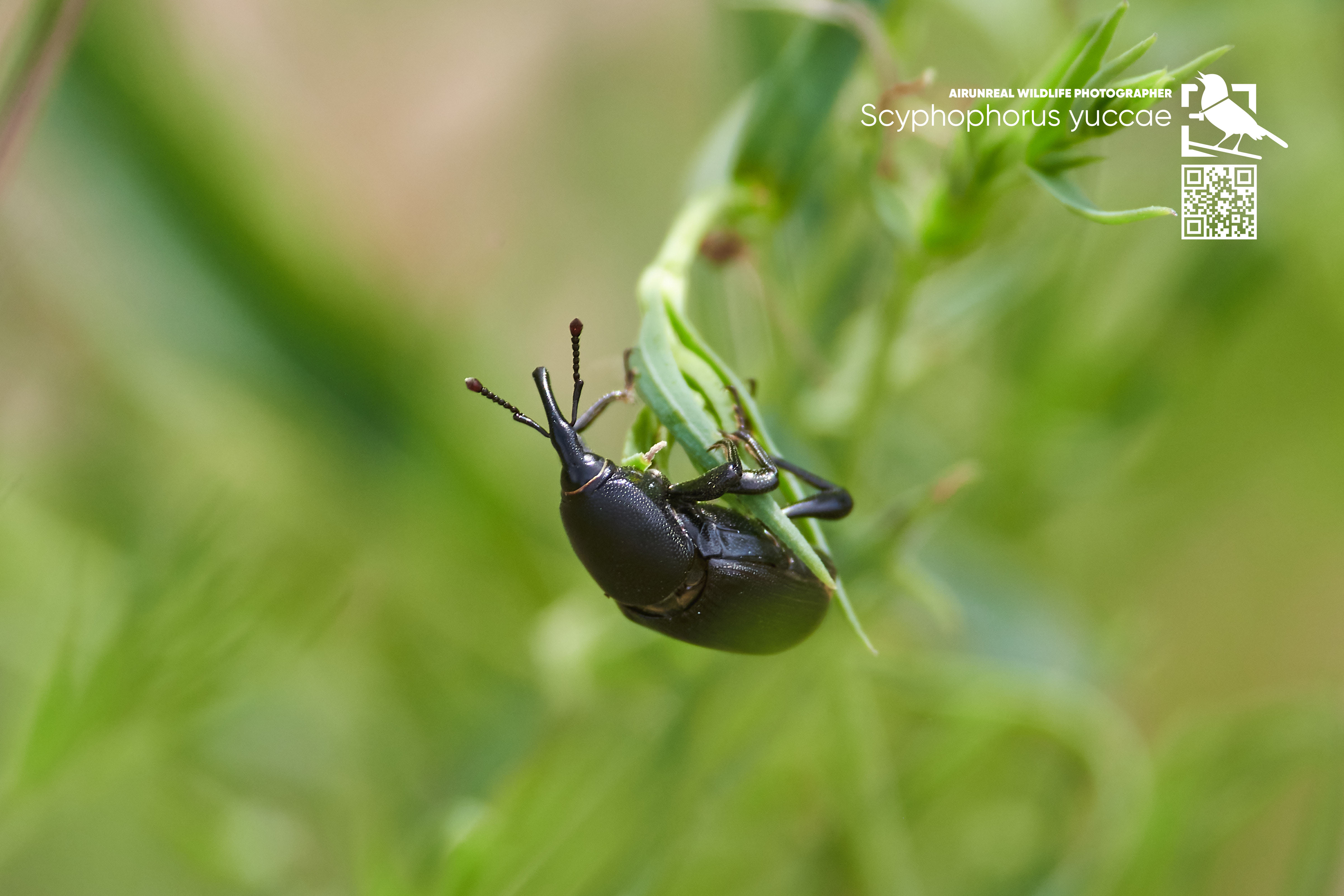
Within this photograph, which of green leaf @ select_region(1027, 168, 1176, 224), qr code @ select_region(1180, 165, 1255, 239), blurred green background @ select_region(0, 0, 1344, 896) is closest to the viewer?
green leaf @ select_region(1027, 168, 1176, 224)

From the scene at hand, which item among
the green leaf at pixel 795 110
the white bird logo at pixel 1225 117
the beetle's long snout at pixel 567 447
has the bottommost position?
the beetle's long snout at pixel 567 447

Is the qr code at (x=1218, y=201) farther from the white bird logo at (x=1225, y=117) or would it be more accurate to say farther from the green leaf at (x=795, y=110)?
the green leaf at (x=795, y=110)

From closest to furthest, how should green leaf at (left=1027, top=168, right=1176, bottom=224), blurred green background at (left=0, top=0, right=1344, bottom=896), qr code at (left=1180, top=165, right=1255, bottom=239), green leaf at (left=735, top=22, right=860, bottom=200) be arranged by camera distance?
green leaf at (left=1027, top=168, right=1176, bottom=224) < green leaf at (left=735, top=22, right=860, bottom=200) < blurred green background at (left=0, top=0, right=1344, bottom=896) < qr code at (left=1180, top=165, right=1255, bottom=239)

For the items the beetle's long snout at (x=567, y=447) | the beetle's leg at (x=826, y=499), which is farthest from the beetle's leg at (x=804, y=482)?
the beetle's long snout at (x=567, y=447)

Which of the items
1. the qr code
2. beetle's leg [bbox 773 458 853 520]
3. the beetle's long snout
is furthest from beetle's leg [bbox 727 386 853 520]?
the qr code

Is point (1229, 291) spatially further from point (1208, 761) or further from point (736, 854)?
point (736, 854)

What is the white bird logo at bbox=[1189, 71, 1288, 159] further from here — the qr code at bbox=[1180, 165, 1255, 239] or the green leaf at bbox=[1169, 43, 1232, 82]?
the green leaf at bbox=[1169, 43, 1232, 82]

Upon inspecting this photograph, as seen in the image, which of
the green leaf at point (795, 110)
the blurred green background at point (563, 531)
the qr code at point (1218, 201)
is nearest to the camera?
the green leaf at point (795, 110)

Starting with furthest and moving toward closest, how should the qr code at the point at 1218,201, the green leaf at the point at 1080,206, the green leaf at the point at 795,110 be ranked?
1. the qr code at the point at 1218,201
2. the green leaf at the point at 795,110
3. the green leaf at the point at 1080,206
